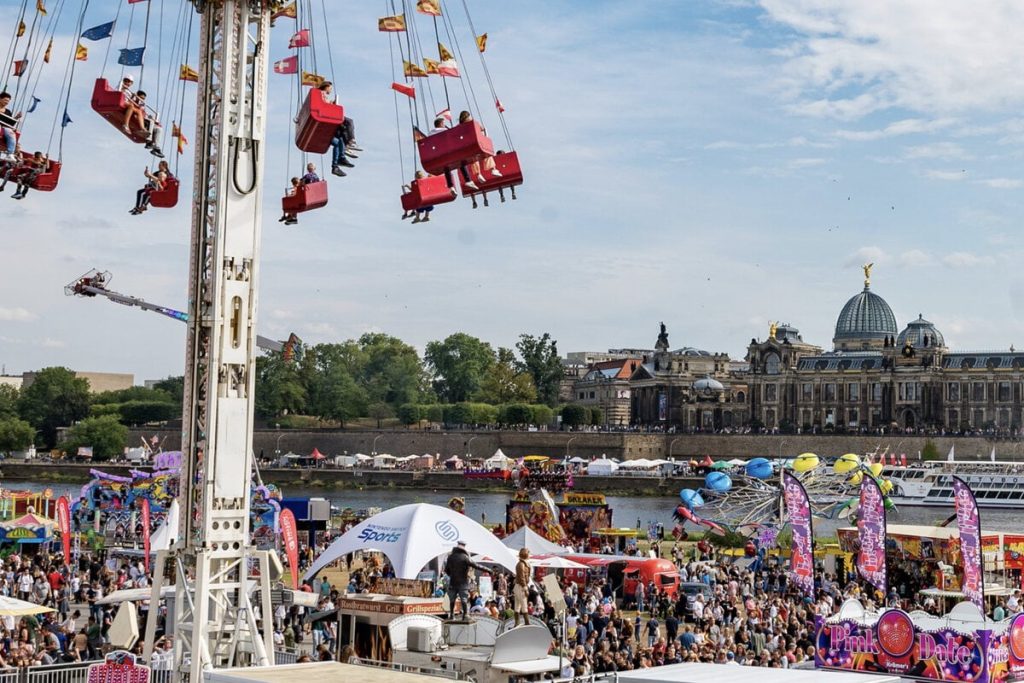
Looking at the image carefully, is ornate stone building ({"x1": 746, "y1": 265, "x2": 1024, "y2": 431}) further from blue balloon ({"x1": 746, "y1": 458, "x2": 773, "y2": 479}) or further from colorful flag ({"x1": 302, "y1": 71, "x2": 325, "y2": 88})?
colorful flag ({"x1": 302, "y1": 71, "x2": 325, "y2": 88})

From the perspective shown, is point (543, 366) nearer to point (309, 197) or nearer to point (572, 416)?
point (572, 416)

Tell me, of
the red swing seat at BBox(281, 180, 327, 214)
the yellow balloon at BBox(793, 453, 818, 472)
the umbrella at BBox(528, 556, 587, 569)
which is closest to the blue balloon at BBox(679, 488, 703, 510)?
the yellow balloon at BBox(793, 453, 818, 472)

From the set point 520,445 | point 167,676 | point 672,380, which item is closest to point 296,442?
point 520,445

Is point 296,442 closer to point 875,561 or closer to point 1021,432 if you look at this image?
point 1021,432

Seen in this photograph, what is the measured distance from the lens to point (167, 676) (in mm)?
15609

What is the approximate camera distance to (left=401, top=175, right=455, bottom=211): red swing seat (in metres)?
Answer: 17.6

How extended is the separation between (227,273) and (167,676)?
4366mm

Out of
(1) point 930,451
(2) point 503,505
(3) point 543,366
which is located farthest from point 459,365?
→ (2) point 503,505

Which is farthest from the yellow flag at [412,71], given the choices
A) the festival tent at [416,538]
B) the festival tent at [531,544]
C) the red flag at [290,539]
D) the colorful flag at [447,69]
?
the festival tent at [531,544]

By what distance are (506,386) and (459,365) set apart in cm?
1143

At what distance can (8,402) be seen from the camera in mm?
153375

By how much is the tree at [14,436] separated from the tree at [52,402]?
12559mm

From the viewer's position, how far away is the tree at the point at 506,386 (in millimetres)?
161375

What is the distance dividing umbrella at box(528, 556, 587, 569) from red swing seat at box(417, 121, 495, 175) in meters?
14.8
